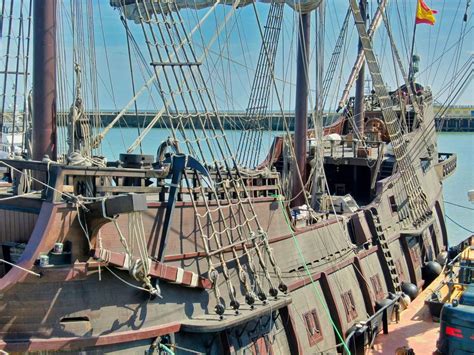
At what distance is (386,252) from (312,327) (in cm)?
519

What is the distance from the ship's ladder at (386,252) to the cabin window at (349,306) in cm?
268

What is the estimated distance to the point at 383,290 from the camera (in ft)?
52.7

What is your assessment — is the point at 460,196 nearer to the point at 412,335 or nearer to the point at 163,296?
the point at 412,335

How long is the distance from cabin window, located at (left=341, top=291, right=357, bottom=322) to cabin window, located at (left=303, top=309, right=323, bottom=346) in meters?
1.54

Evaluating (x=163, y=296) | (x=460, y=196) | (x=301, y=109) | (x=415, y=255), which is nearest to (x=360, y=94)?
(x=415, y=255)

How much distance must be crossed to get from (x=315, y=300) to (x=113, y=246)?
17.4 feet

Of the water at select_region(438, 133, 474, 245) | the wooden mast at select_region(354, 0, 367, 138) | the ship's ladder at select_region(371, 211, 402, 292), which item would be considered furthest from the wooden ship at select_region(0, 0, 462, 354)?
the water at select_region(438, 133, 474, 245)

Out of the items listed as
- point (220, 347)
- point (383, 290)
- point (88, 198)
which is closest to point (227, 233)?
point (220, 347)

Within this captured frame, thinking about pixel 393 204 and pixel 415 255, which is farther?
pixel 415 255

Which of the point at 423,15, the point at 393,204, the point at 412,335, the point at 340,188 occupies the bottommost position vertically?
the point at 412,335

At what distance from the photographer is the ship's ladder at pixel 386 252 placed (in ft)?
53.8

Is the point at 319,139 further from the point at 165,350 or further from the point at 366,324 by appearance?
the point at 165,350

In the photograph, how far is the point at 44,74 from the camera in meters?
9.88

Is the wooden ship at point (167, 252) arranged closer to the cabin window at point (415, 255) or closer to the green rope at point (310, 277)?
the green rope at point (310, 277)
